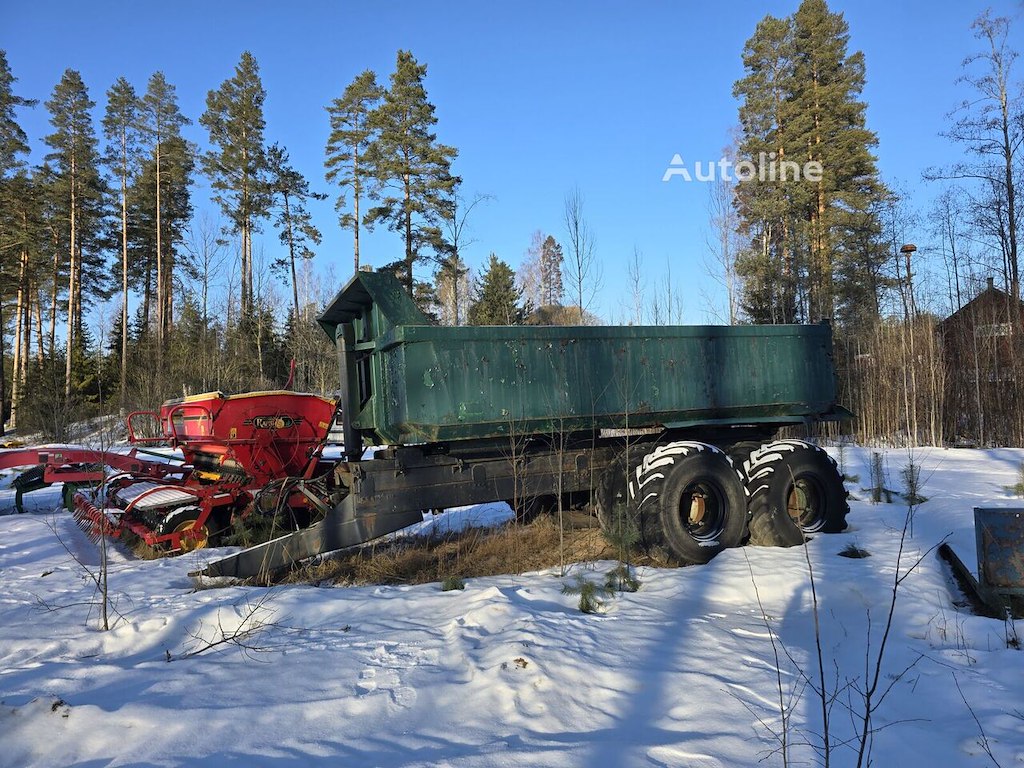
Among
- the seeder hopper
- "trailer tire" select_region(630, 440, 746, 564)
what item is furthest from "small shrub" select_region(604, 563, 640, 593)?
the seeder hopper

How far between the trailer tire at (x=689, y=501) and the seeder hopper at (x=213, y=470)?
3.17 m

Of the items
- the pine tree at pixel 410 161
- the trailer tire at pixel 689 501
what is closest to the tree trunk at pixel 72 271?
the pine tree at pixel 410 161

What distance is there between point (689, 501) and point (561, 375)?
183 centimetres

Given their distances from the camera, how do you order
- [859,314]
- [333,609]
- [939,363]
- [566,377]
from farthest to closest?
[859,314], [939,363], [566,377], [333,609]

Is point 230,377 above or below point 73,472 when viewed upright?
above

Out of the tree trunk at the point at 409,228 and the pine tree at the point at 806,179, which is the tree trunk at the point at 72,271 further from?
the pine tree at the point at 806,179

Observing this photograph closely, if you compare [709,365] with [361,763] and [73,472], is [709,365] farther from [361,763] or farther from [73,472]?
[73,472]

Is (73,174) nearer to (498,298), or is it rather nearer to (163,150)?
(163,150)

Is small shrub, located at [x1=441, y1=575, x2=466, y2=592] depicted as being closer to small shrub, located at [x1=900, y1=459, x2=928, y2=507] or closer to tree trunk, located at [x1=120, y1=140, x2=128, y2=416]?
small shrub, located at [x1=900, y1=459, x2=928, y2=507]

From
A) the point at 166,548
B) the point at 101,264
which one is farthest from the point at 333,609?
the point at 101,264

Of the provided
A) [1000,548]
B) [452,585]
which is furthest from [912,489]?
[452,585]

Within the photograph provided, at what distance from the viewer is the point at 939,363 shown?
16391mm

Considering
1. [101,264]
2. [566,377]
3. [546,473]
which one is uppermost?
[101,264]

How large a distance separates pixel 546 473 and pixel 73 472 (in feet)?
20.5
